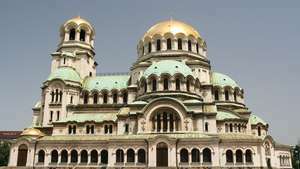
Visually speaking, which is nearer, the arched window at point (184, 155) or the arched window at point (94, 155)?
the arched window at point (184, 155)

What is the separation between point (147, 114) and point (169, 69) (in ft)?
26.1

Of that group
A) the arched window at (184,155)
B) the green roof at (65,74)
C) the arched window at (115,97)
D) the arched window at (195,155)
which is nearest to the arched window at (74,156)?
the arched window at (115,97)

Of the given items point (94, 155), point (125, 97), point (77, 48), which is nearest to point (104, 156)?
point (94, 155)

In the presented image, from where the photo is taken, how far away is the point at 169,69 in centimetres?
4688

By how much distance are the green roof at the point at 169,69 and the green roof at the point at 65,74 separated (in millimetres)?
13727

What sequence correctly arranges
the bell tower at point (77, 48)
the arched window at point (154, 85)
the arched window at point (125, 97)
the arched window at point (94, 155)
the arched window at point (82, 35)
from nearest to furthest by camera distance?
1. the arched window at point (94, 155)
2. the arched window at point (154, 85)
3. the arched window at point (125, 97)
4. the bell tower at point (77, 48)
5. the arched window at point (82, 35)

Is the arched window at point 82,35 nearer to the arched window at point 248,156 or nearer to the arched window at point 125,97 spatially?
the arched window at point 125,97

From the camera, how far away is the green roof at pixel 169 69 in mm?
46656

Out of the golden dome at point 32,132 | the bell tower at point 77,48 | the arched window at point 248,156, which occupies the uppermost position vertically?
the bell tower at point 77,48

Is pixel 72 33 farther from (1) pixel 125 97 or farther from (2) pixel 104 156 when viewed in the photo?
(2) pixel 104 156

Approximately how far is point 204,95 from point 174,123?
31.9ft

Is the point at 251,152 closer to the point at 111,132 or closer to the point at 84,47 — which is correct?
the point at 111,132

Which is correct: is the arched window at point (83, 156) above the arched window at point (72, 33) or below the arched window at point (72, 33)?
below

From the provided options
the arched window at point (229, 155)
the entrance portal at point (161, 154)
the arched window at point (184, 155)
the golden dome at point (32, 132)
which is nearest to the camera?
the entrance portal at point (161, 154)
